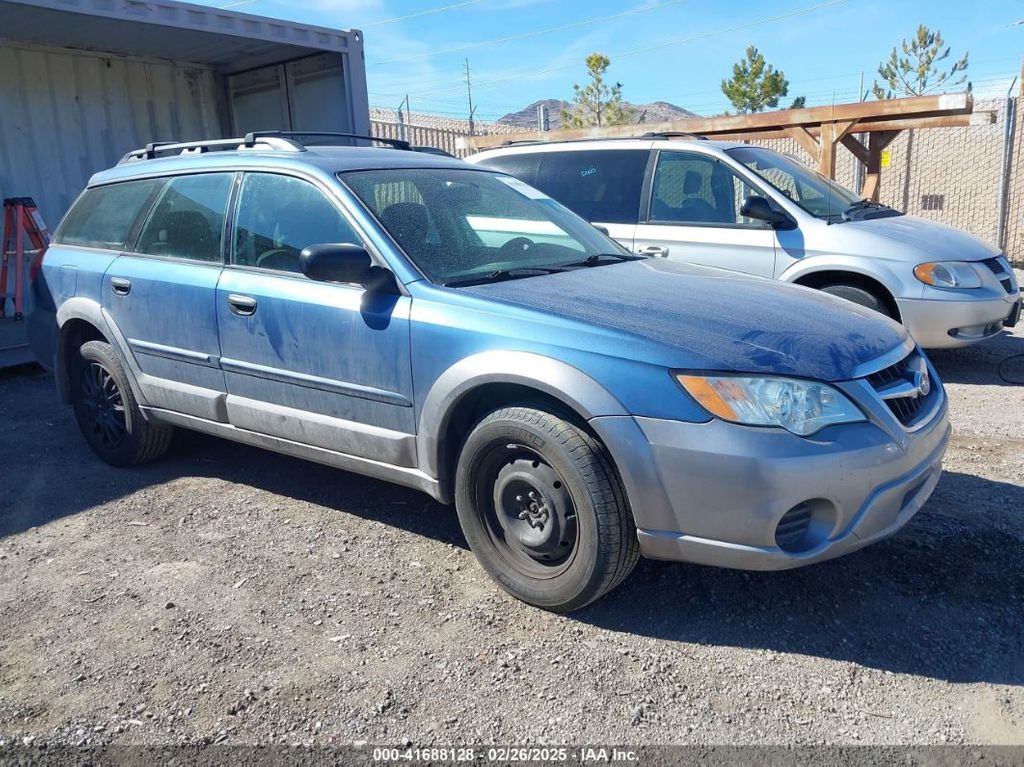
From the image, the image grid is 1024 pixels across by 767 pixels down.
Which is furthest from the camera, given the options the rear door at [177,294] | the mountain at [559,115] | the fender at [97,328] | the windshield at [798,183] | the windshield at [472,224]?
the mountain at [559,115]

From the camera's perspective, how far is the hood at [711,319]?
2973mm

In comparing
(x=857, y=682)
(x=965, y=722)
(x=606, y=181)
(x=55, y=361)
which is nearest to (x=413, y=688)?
(x=857, y=682)

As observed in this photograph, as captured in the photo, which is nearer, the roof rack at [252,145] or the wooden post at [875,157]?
the roof rack at [252,145]

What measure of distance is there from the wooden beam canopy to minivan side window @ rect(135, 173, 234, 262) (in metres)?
4.52

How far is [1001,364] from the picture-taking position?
680 centimetres

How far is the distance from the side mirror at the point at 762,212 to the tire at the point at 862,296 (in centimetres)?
62

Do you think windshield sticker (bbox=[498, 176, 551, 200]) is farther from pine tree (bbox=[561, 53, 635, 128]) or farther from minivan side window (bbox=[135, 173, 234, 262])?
pine tree (bbox=[561, 53, 635, 128])

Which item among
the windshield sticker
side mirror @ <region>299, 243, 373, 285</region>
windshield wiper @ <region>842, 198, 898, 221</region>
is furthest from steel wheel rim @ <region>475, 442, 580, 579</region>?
windshield wiper @ <region>842, 198, 898, 221</region>

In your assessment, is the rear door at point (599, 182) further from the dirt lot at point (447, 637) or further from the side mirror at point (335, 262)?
the side mirror at point (335, 262)

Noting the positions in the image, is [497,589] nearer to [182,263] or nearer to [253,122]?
[182,263]

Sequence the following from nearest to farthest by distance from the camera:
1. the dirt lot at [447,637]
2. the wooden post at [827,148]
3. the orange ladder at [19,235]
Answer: the dirt lot at [447,637] < the orange ladder at [19,235] < the wooden post at [827,148]

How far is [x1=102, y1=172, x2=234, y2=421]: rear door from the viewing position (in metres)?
4.29

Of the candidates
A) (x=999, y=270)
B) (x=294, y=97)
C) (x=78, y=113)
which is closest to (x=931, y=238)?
(x=999, y=270)

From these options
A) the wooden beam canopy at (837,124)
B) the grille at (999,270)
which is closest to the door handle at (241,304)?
the wooden beam canopy at (837,124)
